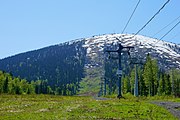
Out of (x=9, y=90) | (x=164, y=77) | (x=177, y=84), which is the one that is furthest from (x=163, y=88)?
(x=9, y=90)

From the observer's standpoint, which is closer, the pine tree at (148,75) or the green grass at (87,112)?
the green grass at (87,112)

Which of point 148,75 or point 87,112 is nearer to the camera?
point 87,112

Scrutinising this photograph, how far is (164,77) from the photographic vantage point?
149125 millimetres

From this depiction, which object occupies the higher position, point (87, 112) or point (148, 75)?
point (148, 75)

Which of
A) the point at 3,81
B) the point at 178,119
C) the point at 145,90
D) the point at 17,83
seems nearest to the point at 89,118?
the point at 178,119

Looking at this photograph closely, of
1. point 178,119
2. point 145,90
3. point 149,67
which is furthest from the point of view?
point 145,90

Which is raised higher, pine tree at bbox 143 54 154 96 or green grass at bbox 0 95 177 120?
pine tree at bbox 143 54 154 96

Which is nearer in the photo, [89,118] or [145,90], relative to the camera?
[89,118]

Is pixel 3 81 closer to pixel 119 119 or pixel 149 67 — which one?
pixel 149 67

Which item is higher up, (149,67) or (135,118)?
(149,67)

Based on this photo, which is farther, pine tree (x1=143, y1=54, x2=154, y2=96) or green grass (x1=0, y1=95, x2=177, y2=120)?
pine tree (x1=143, y1=54, x2=154, y2=96)

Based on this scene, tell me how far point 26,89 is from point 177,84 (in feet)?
262

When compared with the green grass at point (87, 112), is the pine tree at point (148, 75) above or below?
above

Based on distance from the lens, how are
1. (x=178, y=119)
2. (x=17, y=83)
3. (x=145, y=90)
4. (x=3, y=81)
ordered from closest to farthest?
(x=178, y=119)
(x=145, y=90)
(x=3, y=81)
(x=17, y=83)
